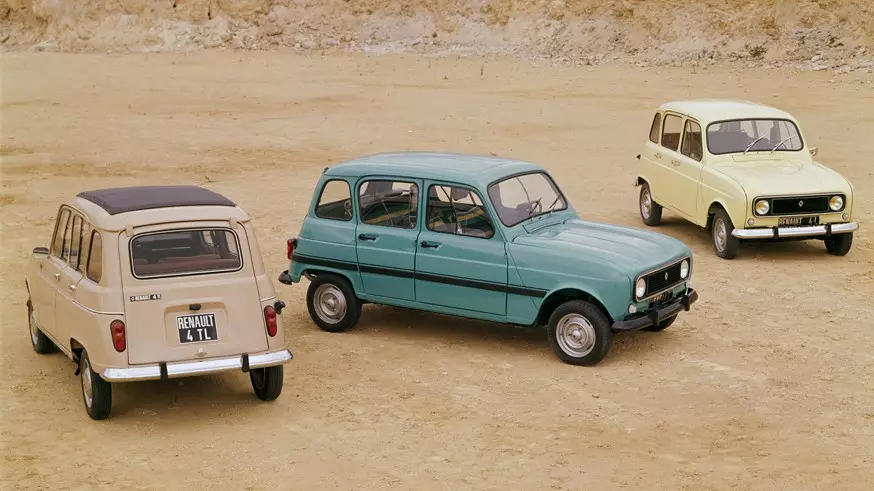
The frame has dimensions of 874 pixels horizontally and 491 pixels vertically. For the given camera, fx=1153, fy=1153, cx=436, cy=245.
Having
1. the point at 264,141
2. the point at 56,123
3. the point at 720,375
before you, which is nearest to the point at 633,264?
the point at 720,375

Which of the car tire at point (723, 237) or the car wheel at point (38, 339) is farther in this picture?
the car tire at point (723, 237)

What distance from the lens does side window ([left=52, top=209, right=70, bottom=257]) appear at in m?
9.59

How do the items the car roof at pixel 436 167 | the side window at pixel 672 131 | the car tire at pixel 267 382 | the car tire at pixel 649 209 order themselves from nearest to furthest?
the car tire at pixel 267 382
the car roof at pixel 436 167
the side window at pixel 672 131
the car tire at pixel 649 209

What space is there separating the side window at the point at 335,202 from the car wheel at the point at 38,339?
110 inches

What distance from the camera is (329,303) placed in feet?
37.3

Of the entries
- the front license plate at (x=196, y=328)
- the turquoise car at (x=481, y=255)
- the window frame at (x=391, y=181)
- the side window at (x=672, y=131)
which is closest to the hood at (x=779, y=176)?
the side window at (x=672, y=131)

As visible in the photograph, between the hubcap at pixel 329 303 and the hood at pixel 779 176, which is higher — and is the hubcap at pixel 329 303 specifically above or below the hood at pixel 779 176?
below

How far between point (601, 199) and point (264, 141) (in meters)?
8.94

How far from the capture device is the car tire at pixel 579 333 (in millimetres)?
9812

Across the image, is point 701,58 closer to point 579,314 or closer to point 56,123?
point 56,123

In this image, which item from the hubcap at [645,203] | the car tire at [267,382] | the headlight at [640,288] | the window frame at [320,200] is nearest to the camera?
the car tire at [267,382]

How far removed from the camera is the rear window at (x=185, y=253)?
338 inches

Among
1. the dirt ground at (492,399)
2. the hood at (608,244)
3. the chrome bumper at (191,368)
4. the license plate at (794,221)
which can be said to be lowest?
the dirt ground at (492,399)

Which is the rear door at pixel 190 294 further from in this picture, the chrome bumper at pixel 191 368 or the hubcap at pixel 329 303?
the hubcap at pixel 329 303
